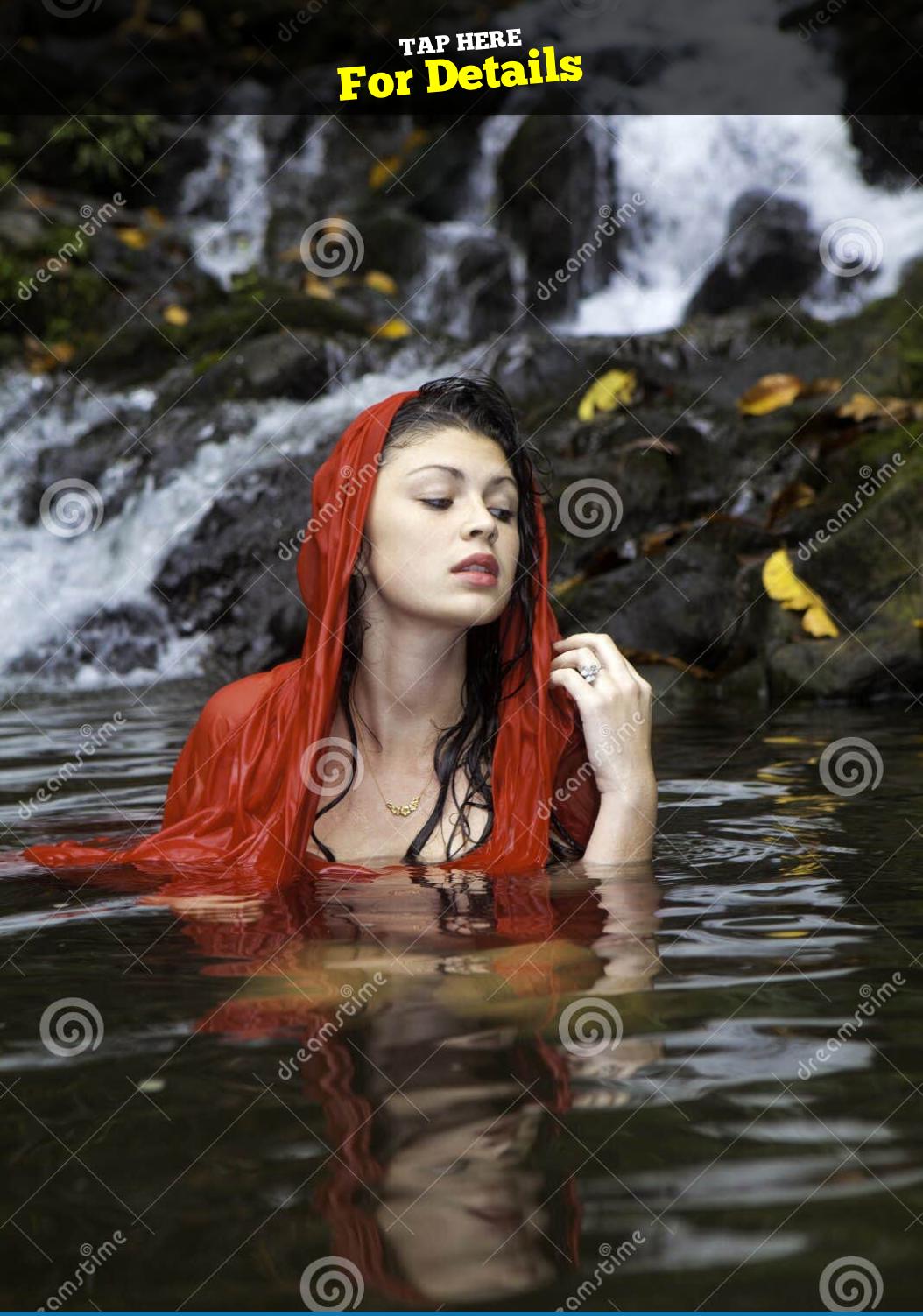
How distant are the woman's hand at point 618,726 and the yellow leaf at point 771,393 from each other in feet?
20.6

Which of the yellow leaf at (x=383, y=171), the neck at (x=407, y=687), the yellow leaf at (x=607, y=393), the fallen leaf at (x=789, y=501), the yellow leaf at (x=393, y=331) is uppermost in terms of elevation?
the yellow leaf at (x=383, y=171)

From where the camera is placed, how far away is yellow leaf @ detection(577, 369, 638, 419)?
33.8 feet

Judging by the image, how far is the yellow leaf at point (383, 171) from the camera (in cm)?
1764

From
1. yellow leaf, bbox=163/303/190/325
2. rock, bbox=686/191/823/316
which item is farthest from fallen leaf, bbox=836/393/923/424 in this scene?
yellow leaf, bbox=163/303/190/325

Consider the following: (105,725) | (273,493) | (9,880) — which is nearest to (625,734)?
(9,880)

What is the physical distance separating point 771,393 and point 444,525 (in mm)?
6477

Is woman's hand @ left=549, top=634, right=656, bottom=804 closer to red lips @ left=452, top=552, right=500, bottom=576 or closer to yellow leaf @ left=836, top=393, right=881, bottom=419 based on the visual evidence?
red lips @ left=452, top=552, right=500, bottom=576

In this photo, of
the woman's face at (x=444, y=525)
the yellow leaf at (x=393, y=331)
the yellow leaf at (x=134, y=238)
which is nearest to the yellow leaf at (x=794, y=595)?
the woman's face at (x=444, y=525)

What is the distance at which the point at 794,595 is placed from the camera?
7.62 meters

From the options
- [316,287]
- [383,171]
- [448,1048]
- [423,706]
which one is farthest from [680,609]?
[383,171]

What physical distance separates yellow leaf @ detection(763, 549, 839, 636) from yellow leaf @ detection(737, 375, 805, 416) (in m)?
2.01

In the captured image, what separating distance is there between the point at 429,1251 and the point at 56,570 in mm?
9933

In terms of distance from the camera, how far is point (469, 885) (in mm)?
3533

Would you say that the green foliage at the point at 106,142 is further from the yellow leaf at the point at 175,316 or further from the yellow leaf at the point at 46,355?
the yellow leaf at the point at 175,316
